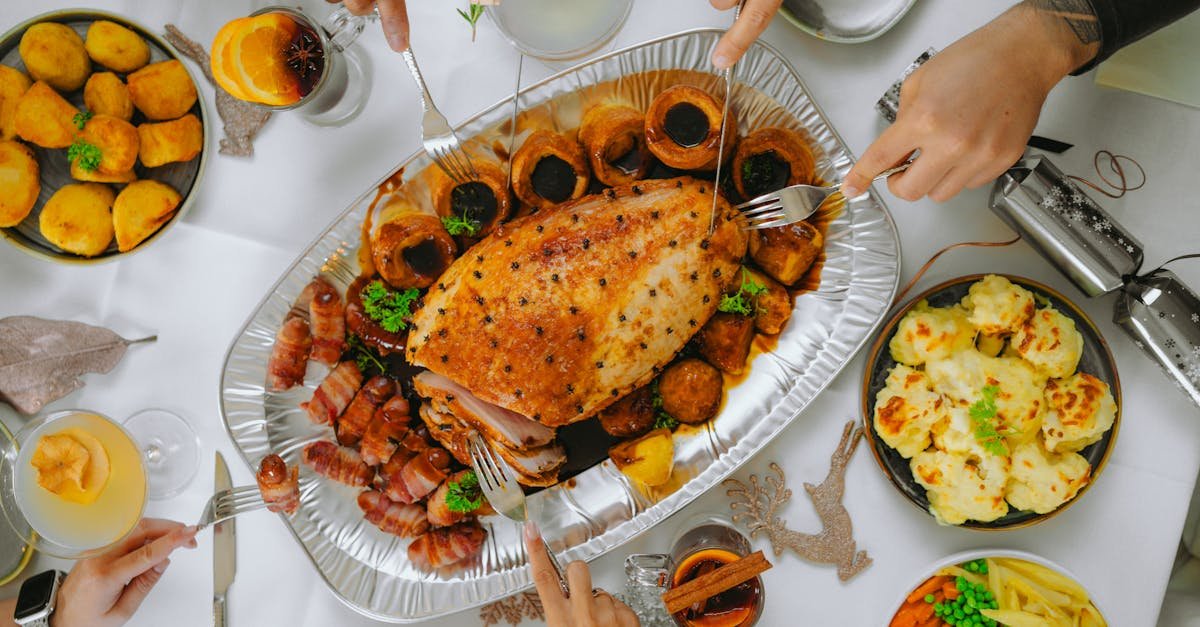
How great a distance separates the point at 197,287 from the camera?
2748mm

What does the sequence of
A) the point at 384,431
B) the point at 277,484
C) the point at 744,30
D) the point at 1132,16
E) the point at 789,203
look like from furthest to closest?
the point at 384,431, the point at 277,484, the point at 789,203, the point at 1132,16, the point at 744,30

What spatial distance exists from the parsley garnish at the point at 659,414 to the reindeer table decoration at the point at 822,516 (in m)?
0.32

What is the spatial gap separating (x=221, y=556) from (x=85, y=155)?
1.42 m

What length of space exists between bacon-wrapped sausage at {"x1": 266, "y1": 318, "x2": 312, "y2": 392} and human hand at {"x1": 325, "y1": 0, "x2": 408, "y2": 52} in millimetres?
980

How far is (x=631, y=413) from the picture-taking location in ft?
8.39

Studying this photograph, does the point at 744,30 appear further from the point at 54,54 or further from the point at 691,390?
the point at 54,54

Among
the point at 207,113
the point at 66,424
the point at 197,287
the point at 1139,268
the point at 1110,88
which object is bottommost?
the point at 1139,268

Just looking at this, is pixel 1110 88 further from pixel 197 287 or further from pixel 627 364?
pixel 197 287

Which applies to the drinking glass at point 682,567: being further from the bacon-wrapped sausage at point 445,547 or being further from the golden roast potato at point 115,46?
the golden roast potato at point 115,46

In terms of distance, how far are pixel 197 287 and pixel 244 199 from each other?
362 mm

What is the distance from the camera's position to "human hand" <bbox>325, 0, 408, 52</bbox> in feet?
7.14

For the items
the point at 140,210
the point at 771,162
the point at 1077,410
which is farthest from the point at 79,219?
the point at 1077,410

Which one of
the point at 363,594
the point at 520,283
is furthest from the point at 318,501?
the point at 520,283

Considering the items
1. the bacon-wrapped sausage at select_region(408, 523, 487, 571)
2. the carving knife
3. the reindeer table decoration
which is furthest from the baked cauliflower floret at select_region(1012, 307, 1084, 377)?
the bacon-wrapped sausage at select_region(408, 523, 487, 571)
